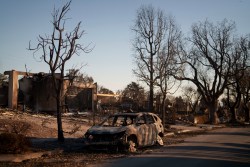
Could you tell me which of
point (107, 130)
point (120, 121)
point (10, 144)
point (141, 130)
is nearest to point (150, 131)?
point (141, 130)

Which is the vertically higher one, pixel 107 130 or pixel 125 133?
pixel 107 130

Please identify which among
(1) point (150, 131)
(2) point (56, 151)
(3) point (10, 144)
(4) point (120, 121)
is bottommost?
(2) point (56, 151)

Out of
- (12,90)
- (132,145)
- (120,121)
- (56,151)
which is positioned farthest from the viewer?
(12,90)

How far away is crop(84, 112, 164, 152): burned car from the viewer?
570 inches

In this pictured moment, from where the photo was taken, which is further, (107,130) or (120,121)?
(120,121)

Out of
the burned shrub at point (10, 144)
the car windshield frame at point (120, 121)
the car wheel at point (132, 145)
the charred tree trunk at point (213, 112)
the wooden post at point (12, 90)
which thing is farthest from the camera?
the charred tree trunk at point (213, 112)

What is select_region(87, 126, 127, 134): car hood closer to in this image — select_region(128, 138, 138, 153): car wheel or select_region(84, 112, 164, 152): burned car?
select_region(84, 112, 164, 152): burned car

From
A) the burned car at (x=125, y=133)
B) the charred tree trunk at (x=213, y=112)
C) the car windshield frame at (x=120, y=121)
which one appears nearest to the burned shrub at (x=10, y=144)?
the burned car at (x=125, y=133)

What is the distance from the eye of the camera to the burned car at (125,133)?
1447 centimetres

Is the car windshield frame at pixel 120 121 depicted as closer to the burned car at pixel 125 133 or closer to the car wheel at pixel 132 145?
the burned car at pixel 125 133

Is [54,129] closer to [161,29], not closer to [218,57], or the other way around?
[161,29]

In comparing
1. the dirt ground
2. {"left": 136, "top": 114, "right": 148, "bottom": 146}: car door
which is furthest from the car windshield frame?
the dirt ground

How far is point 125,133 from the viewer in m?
14.6

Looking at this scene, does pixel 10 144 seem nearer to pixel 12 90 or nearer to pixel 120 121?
pixel 120 121
